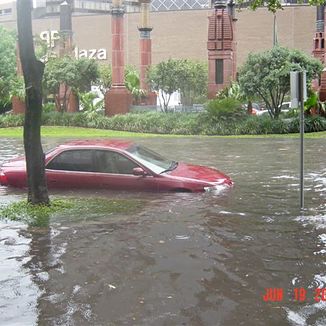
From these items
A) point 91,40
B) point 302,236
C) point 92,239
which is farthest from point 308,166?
point 91,40

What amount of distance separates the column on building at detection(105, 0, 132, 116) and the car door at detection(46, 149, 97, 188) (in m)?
22.7

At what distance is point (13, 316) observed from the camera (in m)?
5.41

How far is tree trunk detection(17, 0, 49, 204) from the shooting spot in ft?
32.1

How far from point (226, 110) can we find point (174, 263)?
22262mm

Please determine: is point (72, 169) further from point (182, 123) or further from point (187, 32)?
point (187, 32)

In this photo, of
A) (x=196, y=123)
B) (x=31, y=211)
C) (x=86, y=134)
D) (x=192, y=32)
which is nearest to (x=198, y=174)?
(x=31, y=211)

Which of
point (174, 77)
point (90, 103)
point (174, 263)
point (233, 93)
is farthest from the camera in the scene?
point (90, 103)

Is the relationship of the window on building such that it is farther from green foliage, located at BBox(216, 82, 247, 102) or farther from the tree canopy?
the tree canopy

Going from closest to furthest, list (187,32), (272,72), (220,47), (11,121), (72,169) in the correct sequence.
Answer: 1. (72,169)
2. (272,72)
3. (220,47)
4. (11,121)
5. (187,32)

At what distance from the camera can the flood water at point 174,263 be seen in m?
5.45

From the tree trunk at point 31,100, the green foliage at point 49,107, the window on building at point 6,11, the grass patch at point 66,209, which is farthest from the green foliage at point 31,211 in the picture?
the window on building at point 6,11

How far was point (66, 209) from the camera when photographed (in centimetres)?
1002
